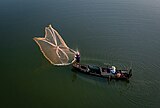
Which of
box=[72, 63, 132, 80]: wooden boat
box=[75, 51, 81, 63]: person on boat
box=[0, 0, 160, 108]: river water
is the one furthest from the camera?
box=[75, 51, 81, 63]: person on boat

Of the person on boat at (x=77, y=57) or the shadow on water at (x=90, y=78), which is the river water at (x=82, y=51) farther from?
the person on boat at (x=77, y=57)

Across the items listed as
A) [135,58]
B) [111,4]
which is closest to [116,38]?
[135,58]

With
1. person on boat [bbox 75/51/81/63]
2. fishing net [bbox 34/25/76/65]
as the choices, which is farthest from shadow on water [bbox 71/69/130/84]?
fishing net [bbox 34/25/76/65]

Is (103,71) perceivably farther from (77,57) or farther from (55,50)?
(55,50)

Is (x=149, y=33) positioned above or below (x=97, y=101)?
above

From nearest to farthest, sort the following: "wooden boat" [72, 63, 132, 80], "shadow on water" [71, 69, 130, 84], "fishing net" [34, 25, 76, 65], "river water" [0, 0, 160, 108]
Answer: "river water" [0, 0, 160, 108] < "wooden boat" [72, 63, 132, 80] < "shadow on water" [71, 69, 130, 84] < "fishing net" [34, 25, 76, 65]

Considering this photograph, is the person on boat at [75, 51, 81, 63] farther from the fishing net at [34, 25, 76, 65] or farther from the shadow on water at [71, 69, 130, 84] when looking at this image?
the shadow on water at [71, 69, 130, 84]

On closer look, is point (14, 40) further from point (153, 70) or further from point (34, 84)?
point (153, 70)
